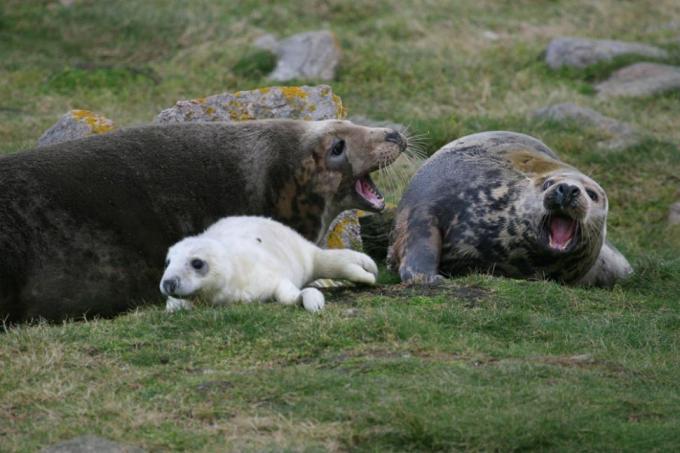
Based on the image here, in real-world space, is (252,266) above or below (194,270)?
below

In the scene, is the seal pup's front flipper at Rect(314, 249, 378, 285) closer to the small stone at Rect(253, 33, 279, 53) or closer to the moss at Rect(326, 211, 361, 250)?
the moss at Rect(326, 211, 361, 250)

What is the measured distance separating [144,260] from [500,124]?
778cm

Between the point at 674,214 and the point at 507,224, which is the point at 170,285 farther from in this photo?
the point at 674,214

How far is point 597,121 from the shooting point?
15828mm

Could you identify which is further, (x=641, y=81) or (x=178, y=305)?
(x=641, y=81)

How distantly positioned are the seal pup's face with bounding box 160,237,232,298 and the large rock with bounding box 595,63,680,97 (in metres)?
11.0

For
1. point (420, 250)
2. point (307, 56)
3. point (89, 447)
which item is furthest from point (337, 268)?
point (307, 56)

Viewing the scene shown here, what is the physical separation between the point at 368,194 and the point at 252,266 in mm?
2018

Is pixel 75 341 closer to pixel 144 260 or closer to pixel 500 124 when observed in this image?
pixel 144 260

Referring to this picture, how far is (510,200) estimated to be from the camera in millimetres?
10008

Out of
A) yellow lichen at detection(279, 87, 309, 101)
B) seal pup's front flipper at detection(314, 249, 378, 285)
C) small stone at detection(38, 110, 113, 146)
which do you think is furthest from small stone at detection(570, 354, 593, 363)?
small stone at detection(38, 110, 113, 146)

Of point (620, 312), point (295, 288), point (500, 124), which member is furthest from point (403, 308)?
point (500, 124)

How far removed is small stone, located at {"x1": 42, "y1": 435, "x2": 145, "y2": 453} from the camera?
218 inches

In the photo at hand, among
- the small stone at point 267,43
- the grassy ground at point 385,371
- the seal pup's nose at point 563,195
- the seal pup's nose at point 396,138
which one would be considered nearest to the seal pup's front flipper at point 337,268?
the grassy ground at point 385,371
